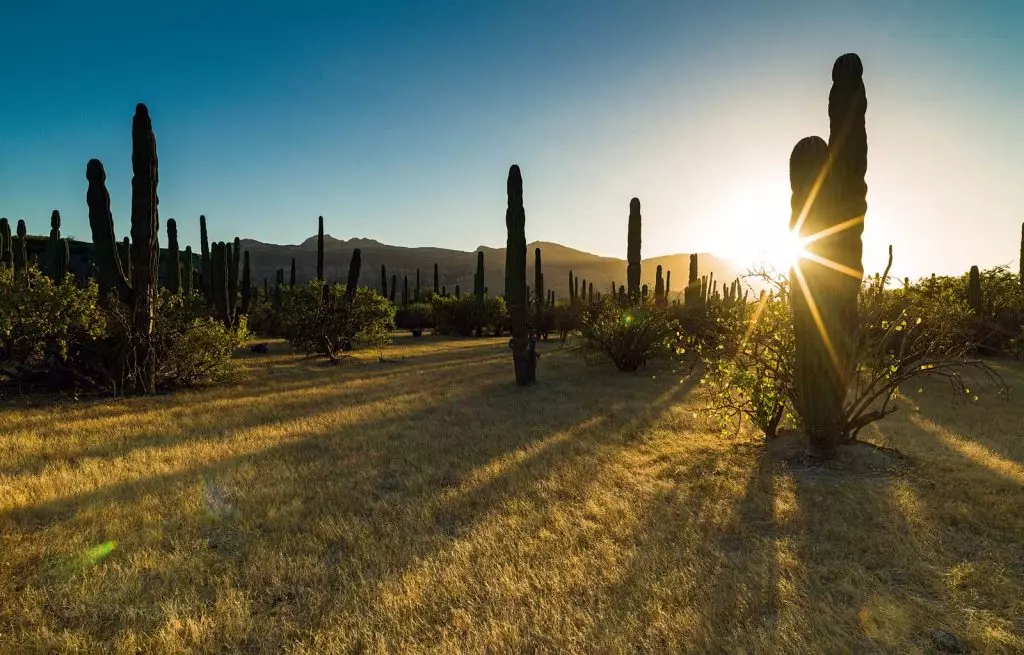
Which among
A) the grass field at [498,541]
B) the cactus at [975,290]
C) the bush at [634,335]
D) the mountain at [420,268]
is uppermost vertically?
the mountain at [420,268]

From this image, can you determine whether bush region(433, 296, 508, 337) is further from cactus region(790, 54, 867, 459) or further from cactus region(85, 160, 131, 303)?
cactus region(790, 54, 867, 459)

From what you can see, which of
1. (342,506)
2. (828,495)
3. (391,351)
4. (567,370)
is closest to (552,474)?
(342,506)

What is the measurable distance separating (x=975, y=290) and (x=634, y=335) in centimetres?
1502

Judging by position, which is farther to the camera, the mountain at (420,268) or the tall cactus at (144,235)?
the mountain at (420,268)

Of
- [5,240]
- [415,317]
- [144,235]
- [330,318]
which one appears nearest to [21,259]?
[5,240]

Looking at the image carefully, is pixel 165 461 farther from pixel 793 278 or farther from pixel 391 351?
pixel 391 351

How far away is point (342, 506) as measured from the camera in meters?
4.87

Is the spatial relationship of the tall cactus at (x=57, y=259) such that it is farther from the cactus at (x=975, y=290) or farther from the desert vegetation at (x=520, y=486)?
the cactus at (x=975, y=290)

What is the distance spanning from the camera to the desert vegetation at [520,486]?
310 cm

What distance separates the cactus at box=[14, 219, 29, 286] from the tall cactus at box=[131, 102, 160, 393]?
1.79 metres

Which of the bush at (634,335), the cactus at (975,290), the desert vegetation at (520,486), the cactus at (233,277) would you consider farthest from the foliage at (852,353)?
the cactus at (233,277)

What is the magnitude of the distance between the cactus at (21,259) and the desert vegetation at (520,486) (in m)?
0.14

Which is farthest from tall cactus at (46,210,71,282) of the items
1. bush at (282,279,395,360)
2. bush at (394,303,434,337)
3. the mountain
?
the mountain

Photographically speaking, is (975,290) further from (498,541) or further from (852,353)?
(498,541)
